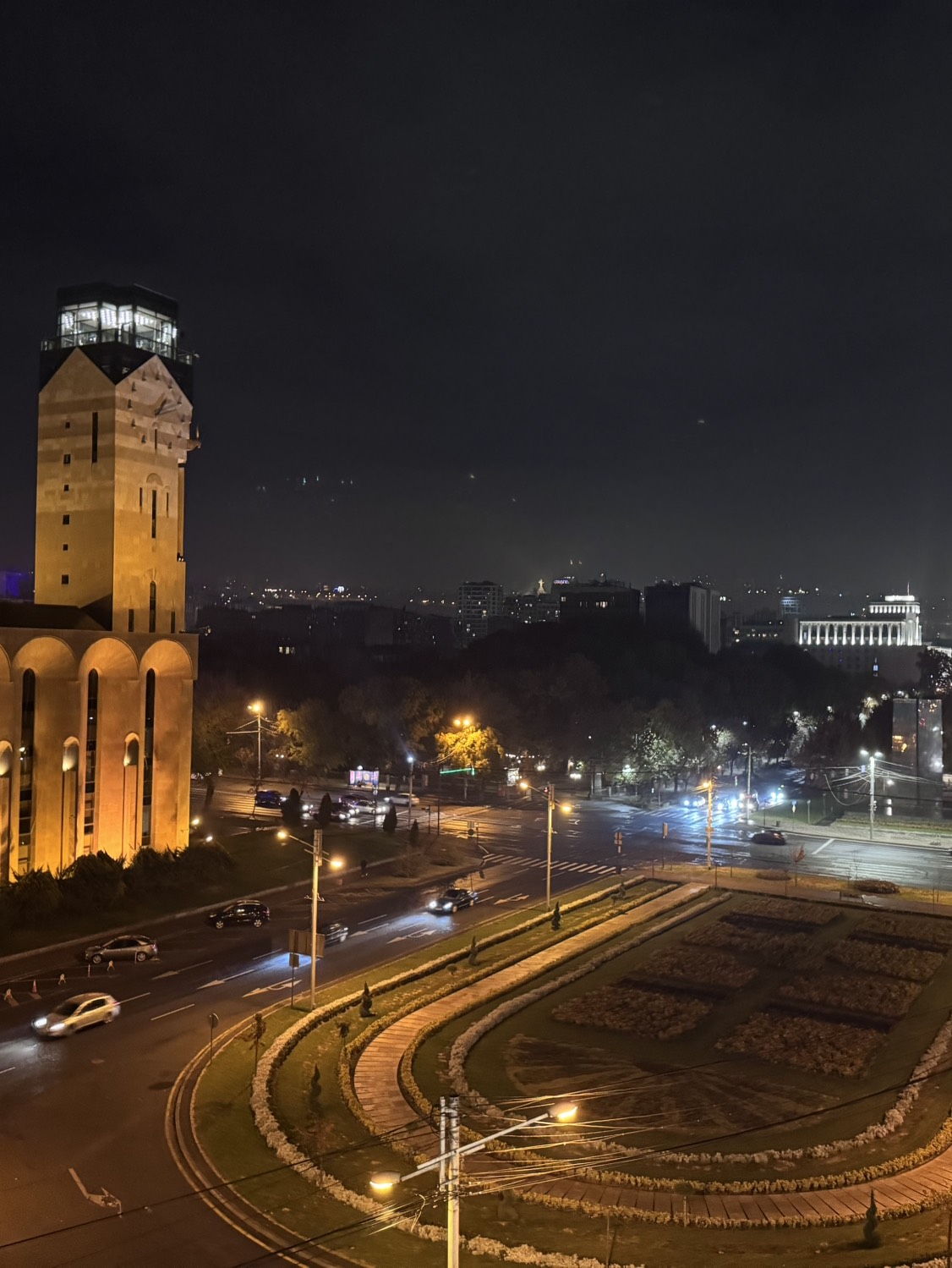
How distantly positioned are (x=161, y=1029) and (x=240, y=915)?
1231cm

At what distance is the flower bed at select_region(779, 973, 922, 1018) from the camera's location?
32906mm

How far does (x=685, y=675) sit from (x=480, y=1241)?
9312 centimetres

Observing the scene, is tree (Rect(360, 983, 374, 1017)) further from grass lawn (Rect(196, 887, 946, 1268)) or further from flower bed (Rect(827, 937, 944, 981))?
flower bed (Rect(827, 937, 944, 981))

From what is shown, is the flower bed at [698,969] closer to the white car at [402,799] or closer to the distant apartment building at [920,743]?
the white car at [402,799]

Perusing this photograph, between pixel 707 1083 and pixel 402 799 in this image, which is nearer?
pixel 707 1083

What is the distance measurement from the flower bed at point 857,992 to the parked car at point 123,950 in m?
21.6

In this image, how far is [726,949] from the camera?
3953 centimetres

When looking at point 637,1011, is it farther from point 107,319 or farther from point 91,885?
point 107,319

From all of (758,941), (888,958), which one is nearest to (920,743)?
(758,941)

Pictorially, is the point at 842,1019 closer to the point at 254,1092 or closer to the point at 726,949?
the point at 726,949

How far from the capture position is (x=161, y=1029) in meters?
29.6

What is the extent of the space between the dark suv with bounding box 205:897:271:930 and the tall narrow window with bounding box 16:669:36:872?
767 cm

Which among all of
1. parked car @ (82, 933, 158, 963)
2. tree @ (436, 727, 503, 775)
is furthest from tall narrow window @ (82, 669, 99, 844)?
tree @ (436, 727, 503, 775)

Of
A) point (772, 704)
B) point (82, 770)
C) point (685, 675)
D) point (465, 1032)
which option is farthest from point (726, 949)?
point (772, 704)
